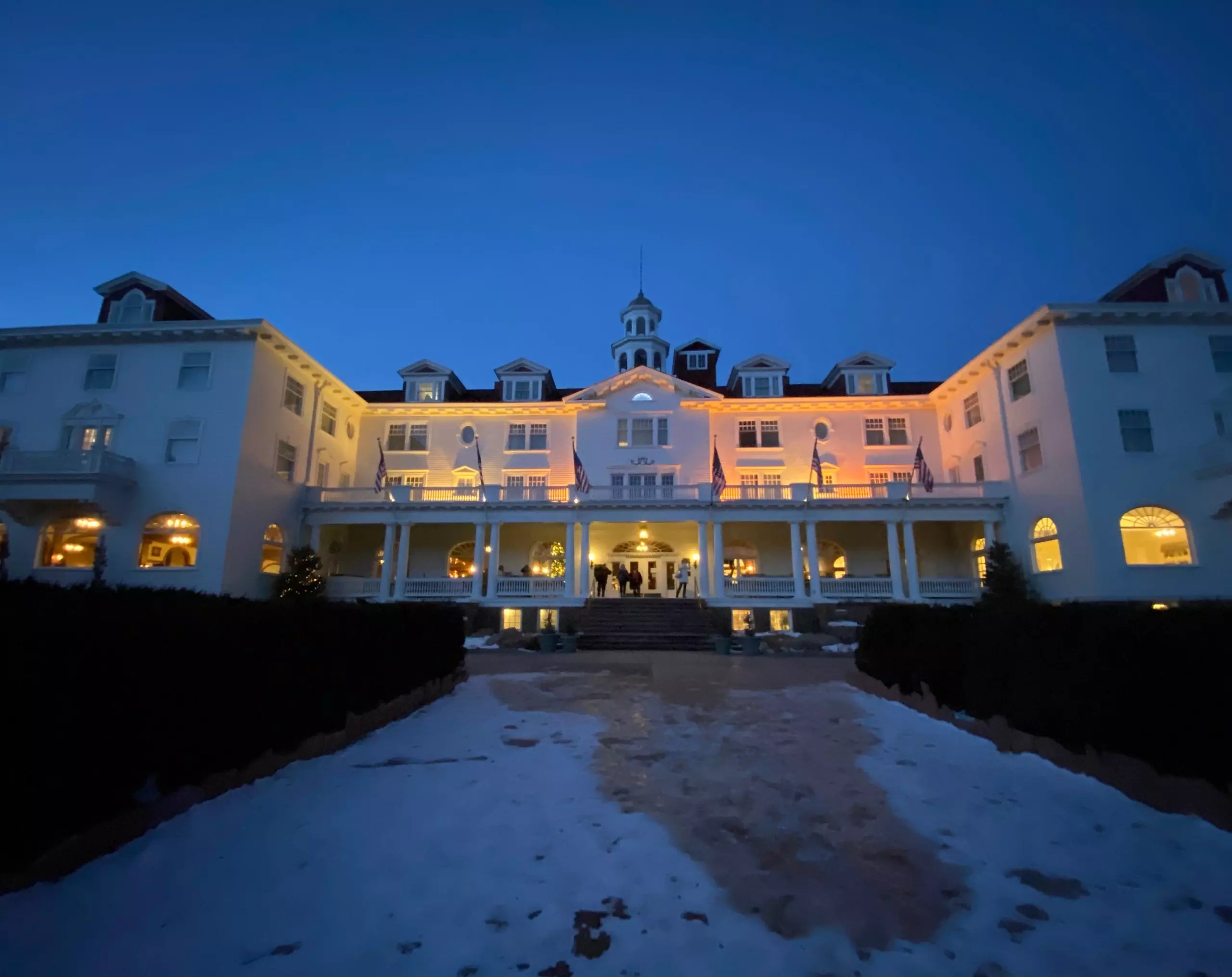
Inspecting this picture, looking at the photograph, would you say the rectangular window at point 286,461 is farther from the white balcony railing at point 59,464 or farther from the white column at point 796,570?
the white column at point 796,570

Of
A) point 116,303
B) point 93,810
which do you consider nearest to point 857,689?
point 93,810

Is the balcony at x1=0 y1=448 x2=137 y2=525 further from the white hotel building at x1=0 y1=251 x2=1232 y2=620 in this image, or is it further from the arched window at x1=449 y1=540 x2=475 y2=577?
the arched window at x1=449 y1=540 x2=475 y2=577

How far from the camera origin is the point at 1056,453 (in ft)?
73.2

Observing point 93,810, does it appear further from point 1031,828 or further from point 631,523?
point 631,523

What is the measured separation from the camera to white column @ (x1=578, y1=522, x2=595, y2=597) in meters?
26.0

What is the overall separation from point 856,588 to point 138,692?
2599 centimetres

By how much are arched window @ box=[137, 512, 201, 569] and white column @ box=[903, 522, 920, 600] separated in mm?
28677

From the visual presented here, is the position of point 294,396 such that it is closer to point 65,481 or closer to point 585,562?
point 65,481

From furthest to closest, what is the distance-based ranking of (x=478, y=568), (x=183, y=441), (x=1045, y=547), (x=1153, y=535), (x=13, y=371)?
(x=478, y=568) → (x=13, y=371) → (x=1045, y=547) → (x=183, y=441) → (x=1153, y=535)

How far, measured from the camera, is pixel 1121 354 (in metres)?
22.3

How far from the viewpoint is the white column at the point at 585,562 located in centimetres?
2598

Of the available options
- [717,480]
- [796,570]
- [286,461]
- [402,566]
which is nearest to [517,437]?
[402,566]

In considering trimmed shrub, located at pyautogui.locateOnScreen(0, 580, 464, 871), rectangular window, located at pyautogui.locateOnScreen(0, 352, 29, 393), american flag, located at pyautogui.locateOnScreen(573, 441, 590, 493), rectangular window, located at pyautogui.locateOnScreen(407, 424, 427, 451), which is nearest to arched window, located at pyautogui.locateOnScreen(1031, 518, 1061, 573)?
american flag, located at pyautogui.locateOnScreen(573, 441, 590, 493)

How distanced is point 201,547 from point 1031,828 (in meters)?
25.7
